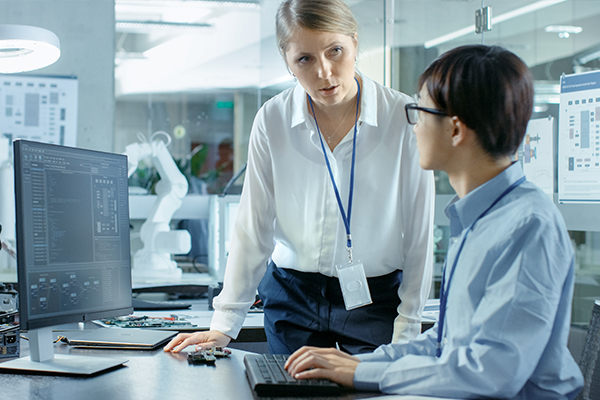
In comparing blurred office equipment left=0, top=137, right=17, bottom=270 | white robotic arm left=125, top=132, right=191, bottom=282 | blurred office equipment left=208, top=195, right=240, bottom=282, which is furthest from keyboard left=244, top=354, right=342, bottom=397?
white robotic arm left=125, top=132, right=191, bottom=282

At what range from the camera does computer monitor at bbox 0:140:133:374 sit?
117 centimetres

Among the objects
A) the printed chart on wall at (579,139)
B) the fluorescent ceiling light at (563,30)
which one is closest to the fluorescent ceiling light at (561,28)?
the fluorescent ceiling light at (563,30)

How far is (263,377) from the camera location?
1088mm

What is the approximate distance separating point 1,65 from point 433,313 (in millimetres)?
1617

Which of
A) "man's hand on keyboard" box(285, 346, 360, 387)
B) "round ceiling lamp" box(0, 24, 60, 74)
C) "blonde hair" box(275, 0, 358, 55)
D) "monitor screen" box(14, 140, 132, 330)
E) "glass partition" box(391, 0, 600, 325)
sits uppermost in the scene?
"glass partition" box(391, 0, 600, 325)

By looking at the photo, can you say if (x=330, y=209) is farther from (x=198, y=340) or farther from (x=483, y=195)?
(x=483, y=195)

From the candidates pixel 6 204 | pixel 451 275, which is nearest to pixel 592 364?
pixel 451 275

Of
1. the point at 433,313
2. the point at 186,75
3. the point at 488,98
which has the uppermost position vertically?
the point at 186,75

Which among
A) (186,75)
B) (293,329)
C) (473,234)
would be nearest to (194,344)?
(293,329)

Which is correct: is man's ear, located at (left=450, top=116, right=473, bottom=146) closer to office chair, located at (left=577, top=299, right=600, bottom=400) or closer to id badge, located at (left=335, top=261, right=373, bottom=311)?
id badge, located at (left=335, top=261, right=373, bottom=311)

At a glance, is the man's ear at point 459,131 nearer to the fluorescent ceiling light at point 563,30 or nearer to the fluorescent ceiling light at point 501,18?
the fluorescent ceiling light at point 501,18

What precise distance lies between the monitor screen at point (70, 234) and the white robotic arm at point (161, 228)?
176 centimetres

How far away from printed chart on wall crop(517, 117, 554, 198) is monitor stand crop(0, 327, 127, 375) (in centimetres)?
199

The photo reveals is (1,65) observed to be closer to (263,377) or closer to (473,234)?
(263,377)
